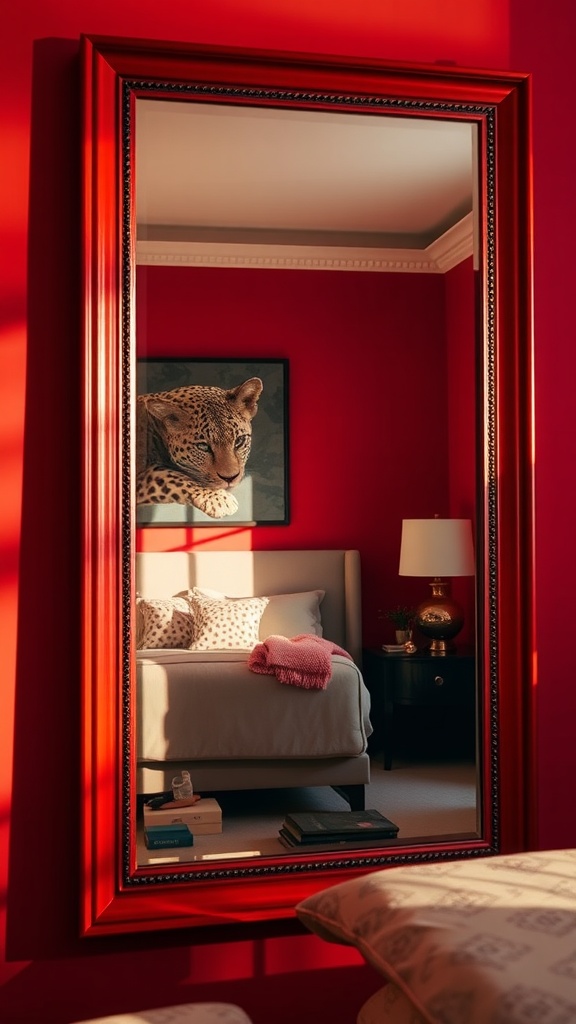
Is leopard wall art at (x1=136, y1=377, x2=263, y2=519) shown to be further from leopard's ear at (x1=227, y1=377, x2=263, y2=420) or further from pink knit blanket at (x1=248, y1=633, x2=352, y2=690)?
pink knit blanket at (x1=248, y1=633, x2=352, y2=690)

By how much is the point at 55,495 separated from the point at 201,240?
2.36 ft

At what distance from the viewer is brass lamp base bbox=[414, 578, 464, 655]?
2.61 m

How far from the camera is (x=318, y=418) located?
2584mm

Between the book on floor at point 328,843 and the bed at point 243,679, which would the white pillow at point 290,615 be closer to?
the bed at point 243,679

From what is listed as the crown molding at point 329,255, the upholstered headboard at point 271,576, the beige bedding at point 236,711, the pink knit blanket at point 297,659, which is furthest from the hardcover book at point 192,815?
the crown molding at point 329,255

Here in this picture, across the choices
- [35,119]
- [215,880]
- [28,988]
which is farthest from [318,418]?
[28,988]

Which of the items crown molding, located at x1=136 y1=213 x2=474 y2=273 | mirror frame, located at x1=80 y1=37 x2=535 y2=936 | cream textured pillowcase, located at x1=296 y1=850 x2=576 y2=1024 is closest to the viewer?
cream textured pillowcase, located at x1=296 y1=850 x2=576 y2=1024

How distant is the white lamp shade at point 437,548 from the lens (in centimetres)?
259

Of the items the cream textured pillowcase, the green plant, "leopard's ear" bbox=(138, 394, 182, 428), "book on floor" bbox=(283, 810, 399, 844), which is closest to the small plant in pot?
the green plant

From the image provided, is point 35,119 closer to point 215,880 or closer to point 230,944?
point 215,880

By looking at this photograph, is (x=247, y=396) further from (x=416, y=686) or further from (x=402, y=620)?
(x=416, y=686)

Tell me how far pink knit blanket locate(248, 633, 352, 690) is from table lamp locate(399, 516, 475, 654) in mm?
238

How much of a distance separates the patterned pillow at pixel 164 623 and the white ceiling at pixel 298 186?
83cm

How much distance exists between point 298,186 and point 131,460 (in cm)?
81
